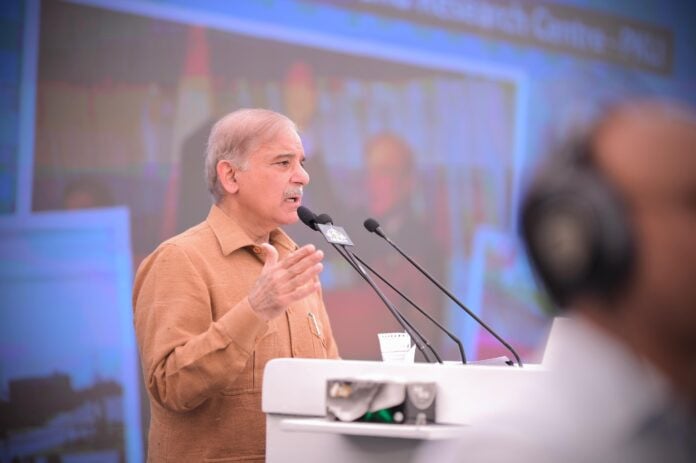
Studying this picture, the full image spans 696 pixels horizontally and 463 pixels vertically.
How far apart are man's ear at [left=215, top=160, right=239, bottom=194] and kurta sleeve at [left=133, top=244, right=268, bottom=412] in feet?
0.90

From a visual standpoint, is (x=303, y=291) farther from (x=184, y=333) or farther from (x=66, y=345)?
(x=66, y=345)

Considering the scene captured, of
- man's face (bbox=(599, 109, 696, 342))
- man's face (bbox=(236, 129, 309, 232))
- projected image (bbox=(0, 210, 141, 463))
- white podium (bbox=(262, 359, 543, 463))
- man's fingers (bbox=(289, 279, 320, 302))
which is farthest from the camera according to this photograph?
projected image (bbox=(0, 210, 141, 463))

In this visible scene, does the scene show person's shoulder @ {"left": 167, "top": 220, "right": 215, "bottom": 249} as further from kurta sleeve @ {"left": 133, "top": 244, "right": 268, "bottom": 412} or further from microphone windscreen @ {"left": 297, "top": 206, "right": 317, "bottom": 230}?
microphone windscreen @ {"left": 297, "top": 206, "right": 317, "bottom": 230}

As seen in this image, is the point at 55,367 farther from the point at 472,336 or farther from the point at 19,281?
the point at 472,336

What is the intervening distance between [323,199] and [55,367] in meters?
1.35

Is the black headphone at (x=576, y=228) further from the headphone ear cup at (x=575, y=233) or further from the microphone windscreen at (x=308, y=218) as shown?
the microphone windscreen at (x=308, y=218)

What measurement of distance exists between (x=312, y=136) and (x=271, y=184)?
5.36 feet

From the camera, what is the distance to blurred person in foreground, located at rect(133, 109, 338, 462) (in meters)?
2.22

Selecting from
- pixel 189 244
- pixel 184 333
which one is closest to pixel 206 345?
pixel 184 333

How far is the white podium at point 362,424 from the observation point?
184 centimetres

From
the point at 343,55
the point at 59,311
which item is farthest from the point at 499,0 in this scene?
the point at 59,311

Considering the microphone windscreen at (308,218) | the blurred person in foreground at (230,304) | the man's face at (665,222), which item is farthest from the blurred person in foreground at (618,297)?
the microphone windscreen at (308,218)

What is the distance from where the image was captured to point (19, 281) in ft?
11.5

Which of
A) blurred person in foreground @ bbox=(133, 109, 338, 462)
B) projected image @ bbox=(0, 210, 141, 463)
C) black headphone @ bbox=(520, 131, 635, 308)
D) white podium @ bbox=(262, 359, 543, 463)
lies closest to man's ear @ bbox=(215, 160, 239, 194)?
blurred person in foreground @ bbox=(133, 109, 338, 462)
